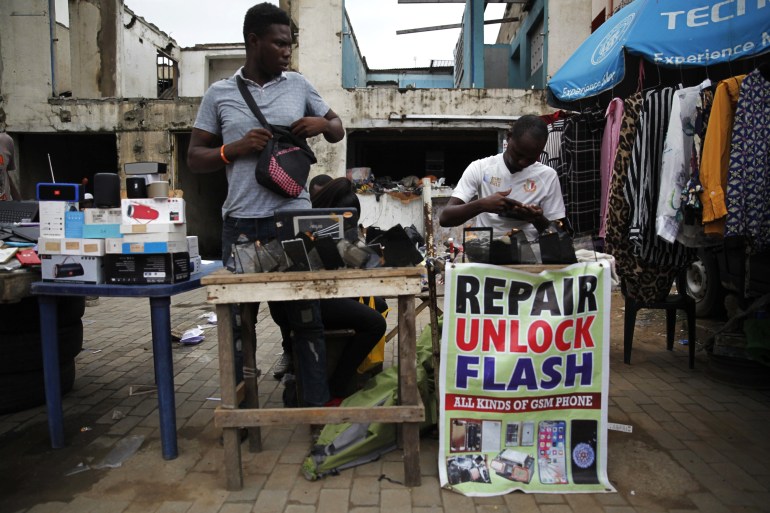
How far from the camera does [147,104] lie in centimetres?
1139

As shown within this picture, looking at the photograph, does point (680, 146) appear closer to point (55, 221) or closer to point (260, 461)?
point (260, 461)

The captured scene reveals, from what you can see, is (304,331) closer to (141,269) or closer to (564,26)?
(141,269)

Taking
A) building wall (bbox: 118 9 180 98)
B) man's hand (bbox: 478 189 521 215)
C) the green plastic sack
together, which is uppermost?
building wall (bbox: 118 9 180 98)

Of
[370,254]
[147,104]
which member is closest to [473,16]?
[147,104]

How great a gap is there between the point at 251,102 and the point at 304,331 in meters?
1.27

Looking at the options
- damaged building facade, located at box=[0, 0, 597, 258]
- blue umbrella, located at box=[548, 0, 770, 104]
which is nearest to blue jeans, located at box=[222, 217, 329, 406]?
blue umbrella, located at box=[548, 0, 770, 104]

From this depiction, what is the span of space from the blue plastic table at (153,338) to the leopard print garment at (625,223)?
300 cm

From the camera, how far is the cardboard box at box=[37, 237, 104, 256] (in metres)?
2.68

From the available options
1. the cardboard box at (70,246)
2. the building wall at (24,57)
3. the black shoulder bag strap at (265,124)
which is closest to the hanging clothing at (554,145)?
the black shoulder bag strap at (265,124)

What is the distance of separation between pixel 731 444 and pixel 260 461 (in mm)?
2673

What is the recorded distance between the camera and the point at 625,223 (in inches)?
148

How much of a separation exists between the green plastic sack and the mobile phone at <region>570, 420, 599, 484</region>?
2.50 feet

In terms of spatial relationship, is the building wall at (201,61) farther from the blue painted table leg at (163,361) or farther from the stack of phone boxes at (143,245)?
the blue painted table leg at (163,361)

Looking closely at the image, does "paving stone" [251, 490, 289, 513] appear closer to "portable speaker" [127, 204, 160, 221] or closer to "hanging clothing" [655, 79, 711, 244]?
"portable speaker" [127, 204, 160, 221]
